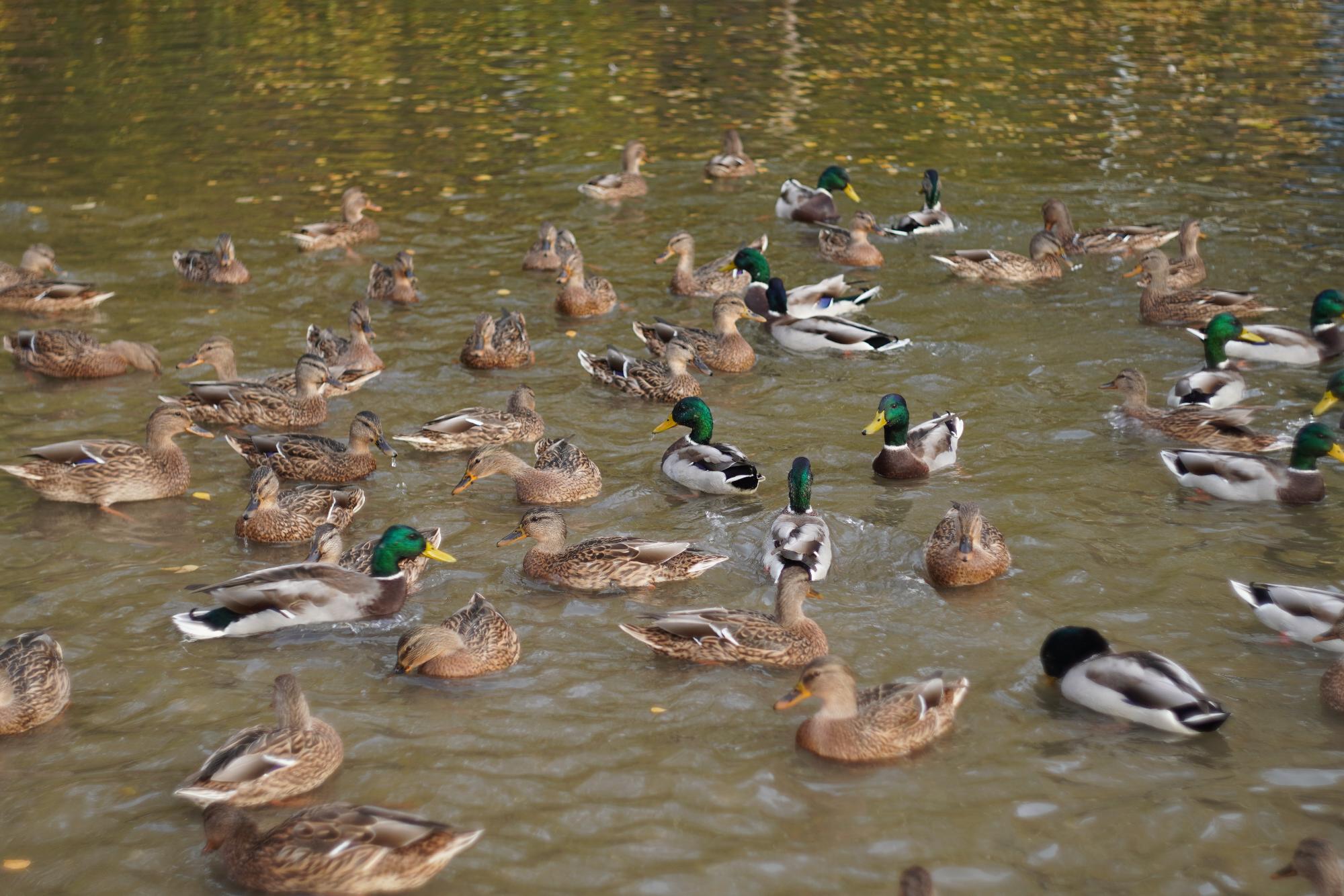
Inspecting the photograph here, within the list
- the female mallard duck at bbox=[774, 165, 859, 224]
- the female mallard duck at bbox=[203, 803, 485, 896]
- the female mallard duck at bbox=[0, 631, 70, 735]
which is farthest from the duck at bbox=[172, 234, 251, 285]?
the female mallard duck at bbox=[203, 803, 485, 896]

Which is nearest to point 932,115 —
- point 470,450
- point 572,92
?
point 572,92

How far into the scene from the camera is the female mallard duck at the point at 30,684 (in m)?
7.21

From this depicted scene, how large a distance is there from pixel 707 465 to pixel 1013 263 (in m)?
5.87

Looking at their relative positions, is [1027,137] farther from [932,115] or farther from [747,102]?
[747,102]

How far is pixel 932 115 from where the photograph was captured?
69.1ft

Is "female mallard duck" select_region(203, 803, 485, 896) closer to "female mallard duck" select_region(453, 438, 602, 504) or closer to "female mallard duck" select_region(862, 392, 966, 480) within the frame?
"female mallard duck" select_region(453, 438, 602, 504)

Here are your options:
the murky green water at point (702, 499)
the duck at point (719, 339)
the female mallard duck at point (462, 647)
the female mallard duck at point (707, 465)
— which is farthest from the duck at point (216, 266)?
the female mallard duck at point (462, 647)

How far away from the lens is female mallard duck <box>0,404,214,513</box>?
10.0 metres

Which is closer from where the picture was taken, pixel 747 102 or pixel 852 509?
pixel 852 509

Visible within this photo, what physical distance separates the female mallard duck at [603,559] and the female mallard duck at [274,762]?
7.68 ft

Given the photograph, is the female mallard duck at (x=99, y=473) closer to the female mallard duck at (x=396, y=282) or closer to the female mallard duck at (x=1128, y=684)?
the female mallard duck at (x=396, y=282)

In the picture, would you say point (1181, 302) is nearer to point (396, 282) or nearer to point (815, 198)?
point (815, 198)

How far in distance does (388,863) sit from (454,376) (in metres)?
7.22

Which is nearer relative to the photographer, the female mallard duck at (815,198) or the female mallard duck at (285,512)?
the female mallard duck at (285,512)
